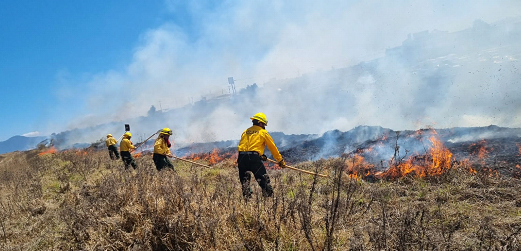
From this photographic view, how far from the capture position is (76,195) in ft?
17.2

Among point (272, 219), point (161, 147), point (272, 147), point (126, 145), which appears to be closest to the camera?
point (272, 219)

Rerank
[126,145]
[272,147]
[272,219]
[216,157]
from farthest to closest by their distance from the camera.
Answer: [216,157]
[126,145]
[272,147]
[272,219]

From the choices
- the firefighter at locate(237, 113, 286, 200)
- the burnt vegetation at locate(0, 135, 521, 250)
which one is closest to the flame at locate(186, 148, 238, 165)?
the firefighter at locate(237, 113, 286, 200)

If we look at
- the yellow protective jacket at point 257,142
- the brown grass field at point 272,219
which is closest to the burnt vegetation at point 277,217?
the brown grass field at point 272,219

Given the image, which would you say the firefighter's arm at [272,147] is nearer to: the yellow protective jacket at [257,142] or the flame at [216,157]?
the yellow protective jacket at [257,142]

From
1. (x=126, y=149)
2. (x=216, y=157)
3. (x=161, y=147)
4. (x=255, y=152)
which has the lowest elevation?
(x=216, y=157)

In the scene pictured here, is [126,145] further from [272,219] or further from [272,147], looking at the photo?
[272,219]

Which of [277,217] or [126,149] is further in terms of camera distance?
[126,149]

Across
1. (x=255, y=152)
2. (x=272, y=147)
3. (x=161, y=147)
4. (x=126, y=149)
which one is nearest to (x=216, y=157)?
(x=126, y=149)

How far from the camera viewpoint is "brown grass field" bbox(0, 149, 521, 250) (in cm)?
215

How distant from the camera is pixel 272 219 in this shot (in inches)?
112

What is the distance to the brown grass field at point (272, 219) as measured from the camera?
2146mm

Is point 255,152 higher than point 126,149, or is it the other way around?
point 126,149

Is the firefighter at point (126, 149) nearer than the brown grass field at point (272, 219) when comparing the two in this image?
No
